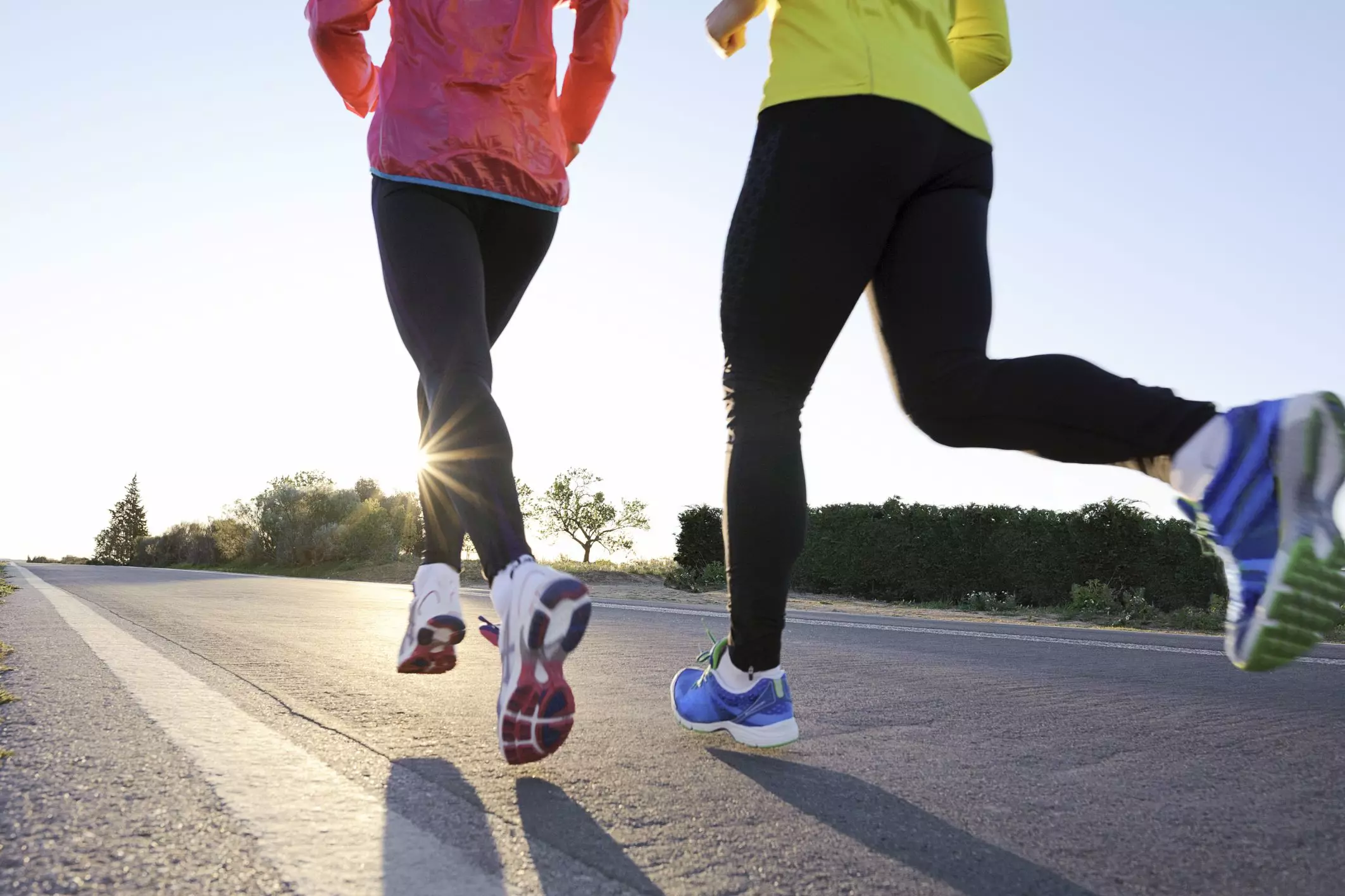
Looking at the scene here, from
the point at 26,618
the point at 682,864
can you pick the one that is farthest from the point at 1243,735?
the point at 26,618

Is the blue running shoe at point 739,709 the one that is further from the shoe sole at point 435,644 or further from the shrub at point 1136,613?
the shrub at point 1136,613

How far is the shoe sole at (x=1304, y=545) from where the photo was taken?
1515 mm

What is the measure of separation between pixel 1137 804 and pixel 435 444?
61.4 inches

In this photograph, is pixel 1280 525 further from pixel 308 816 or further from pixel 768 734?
pixel 308 816

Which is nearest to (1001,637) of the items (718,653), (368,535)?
(718,653)

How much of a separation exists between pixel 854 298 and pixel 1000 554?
55.9ft

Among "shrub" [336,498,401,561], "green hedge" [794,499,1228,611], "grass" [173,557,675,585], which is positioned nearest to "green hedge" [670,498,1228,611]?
"green hedge" [794,499,1228,611]

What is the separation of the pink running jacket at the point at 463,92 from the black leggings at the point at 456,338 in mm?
61

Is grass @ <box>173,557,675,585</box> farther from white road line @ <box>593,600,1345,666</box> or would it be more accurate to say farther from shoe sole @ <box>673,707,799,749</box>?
shoe sole @ <box>673,707,799,749</box>

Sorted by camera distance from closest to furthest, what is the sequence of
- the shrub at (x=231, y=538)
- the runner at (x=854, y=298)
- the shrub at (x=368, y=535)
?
the runner at (x=854, y=298) → the shrub at (x=368, y=535) → the shrub at (x=231, y=538)

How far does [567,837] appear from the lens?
1.32 meters

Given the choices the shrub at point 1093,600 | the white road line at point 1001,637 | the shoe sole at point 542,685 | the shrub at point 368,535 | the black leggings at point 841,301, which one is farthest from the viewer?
the shrub at point 368,535

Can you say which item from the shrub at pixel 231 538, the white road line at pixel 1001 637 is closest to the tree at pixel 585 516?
the shrub at pixel 231 538

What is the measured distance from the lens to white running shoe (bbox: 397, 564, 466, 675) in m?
2.15
